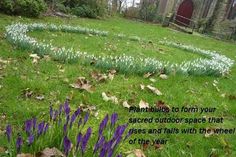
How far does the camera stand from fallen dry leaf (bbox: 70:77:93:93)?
5066mm

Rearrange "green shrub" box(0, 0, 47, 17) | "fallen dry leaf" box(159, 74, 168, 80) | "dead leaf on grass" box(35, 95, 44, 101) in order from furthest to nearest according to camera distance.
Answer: "green shrub" box(0, 0, 47, 17), "fallen dry leaf" box(159, 74, 168, 80), "dead leaf on grass" box(35, 95, 44, 101)

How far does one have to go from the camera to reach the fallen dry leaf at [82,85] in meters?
5.07

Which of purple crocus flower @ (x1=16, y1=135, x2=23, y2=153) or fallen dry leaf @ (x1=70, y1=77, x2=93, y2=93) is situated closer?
purple crocus flower @ (x1=16, y1=135, x2=23, y2=153)

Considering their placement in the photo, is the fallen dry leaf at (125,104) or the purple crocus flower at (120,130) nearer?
the purple crocus flower at (120,130)

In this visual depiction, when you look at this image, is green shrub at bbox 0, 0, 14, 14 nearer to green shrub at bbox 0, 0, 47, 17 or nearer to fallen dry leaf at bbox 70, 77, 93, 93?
green shrub at bbox 0, 0, 47, 17

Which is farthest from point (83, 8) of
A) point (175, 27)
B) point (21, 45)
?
point (21, 45)

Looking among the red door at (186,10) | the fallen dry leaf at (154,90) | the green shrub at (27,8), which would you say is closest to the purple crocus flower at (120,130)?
the fallen dry leaf at (154,90)

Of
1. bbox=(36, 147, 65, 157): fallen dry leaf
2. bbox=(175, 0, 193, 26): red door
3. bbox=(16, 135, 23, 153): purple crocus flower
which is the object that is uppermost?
bbox=(16, 135, 23, 153): purple crocus flower

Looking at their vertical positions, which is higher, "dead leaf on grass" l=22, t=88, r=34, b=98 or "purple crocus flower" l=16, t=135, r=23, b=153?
"purple crocus flower" l=16, t=135, r=23, b=153

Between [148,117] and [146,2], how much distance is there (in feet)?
118

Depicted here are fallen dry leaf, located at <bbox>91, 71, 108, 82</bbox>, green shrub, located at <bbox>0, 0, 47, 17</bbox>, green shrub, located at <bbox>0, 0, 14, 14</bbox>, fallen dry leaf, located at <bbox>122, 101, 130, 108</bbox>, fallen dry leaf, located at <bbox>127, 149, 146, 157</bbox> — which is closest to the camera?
fallen dry leaf, located at <bbox>127, 149, 146, 157</bbox>

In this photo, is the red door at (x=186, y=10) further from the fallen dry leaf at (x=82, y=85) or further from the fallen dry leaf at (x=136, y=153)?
the fallen dry leaf at (x=136, y=153)

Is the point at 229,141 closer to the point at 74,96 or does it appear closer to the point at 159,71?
the point at 74,96

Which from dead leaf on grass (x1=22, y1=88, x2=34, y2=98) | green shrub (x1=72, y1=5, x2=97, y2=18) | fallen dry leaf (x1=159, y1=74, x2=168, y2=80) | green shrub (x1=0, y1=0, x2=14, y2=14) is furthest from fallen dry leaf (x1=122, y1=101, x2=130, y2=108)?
green shrub (x1=72, y1=5, x2=97, y2=18)
